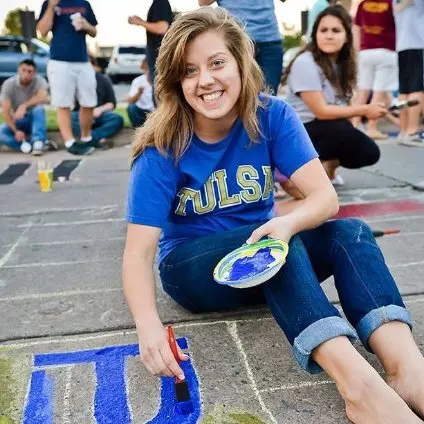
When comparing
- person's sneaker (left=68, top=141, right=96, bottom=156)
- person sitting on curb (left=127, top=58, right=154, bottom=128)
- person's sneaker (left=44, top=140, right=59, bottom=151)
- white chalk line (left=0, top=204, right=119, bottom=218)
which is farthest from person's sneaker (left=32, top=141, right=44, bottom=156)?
white chalk line (left=0, top=204, right=119, bottom=218)

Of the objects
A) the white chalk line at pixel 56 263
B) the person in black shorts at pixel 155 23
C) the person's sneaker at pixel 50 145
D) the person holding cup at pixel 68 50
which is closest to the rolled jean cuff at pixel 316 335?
the white chalk line at pixel 56 263

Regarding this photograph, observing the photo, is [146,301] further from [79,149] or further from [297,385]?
[79,149]

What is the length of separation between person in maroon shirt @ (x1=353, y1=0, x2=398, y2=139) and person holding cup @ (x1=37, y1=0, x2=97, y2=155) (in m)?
2.41

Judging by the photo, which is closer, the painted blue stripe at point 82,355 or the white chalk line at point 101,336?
the painted blue stripe at point 82,355

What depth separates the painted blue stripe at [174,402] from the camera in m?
1.46

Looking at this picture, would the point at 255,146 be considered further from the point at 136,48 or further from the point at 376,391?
the point at 136,48

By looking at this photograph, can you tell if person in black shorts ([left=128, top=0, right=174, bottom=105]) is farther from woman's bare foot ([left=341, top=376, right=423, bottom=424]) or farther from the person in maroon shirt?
woman's bare foot ([left=341, top=376, right=423, bottom=424])

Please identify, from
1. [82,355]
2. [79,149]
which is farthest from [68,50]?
[82,355]

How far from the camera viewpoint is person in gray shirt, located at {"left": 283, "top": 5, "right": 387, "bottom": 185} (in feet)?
11.4

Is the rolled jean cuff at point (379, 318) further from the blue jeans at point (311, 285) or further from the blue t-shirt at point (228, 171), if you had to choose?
the blue t-shirt at point (228, 171)

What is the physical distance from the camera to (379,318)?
4.97ft

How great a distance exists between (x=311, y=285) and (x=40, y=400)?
2.38 ft

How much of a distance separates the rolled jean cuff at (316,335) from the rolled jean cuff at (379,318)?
7 centimetres

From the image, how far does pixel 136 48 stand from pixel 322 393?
800 inches
